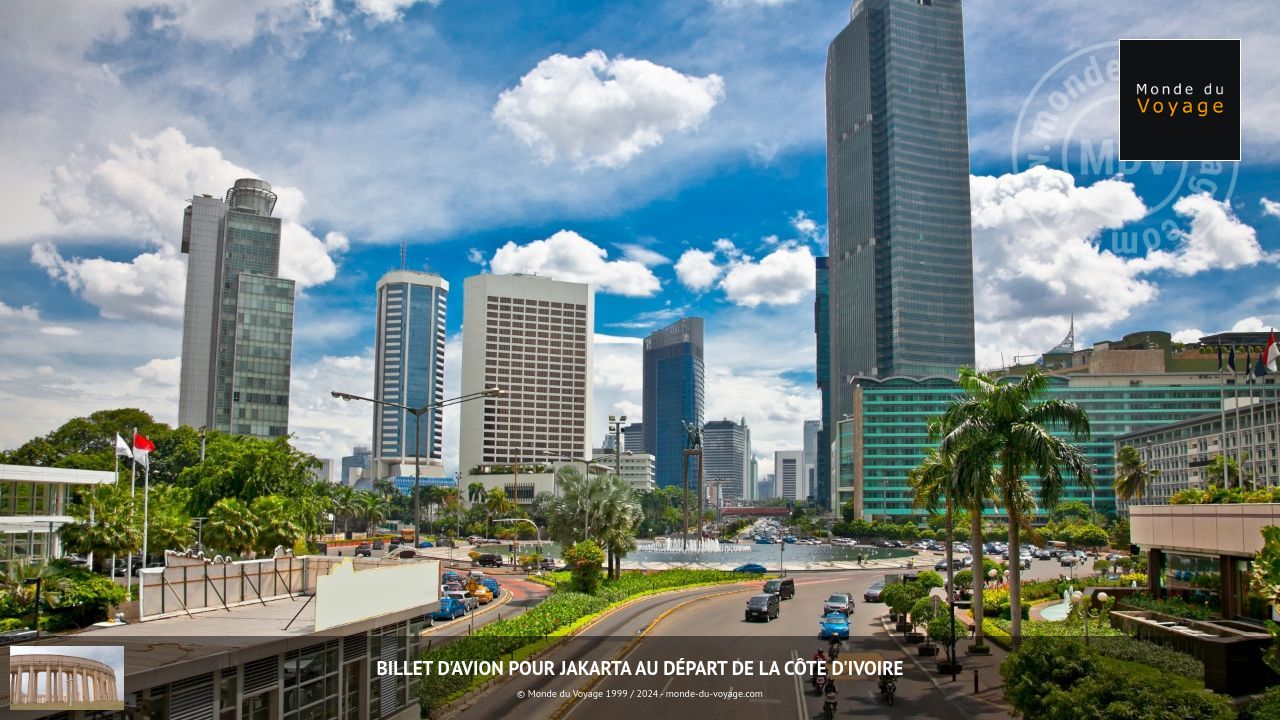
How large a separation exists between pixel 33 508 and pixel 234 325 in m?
116

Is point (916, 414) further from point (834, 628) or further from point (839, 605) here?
point (834, 628)

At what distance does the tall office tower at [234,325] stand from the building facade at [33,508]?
4187 inches

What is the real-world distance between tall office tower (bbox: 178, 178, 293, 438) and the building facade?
349 feet

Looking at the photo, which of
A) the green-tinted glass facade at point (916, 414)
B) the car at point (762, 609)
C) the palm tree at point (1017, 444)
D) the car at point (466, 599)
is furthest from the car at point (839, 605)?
the green-tinted glass facade at point (916, 414)

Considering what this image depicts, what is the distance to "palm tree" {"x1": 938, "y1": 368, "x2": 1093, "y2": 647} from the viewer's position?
1211 inches

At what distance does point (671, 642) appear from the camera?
38562 mm

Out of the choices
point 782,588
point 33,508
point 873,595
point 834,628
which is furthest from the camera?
point 873,595

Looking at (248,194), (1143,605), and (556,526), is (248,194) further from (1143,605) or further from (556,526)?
(1143,605)

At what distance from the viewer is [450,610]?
162 ft

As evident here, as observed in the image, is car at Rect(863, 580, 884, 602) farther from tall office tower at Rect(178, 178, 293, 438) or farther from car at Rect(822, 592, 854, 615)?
tall office tower at Rect(178, 178, 293, 438)

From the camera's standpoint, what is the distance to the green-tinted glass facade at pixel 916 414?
611 feet

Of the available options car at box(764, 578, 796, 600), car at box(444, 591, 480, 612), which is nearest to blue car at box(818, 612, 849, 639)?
car at box(764, 578, 796, 600)

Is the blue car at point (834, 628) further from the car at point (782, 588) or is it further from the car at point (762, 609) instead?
the car at point (782, 588)

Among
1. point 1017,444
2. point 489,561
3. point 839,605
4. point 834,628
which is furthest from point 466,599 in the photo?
point 489,561
